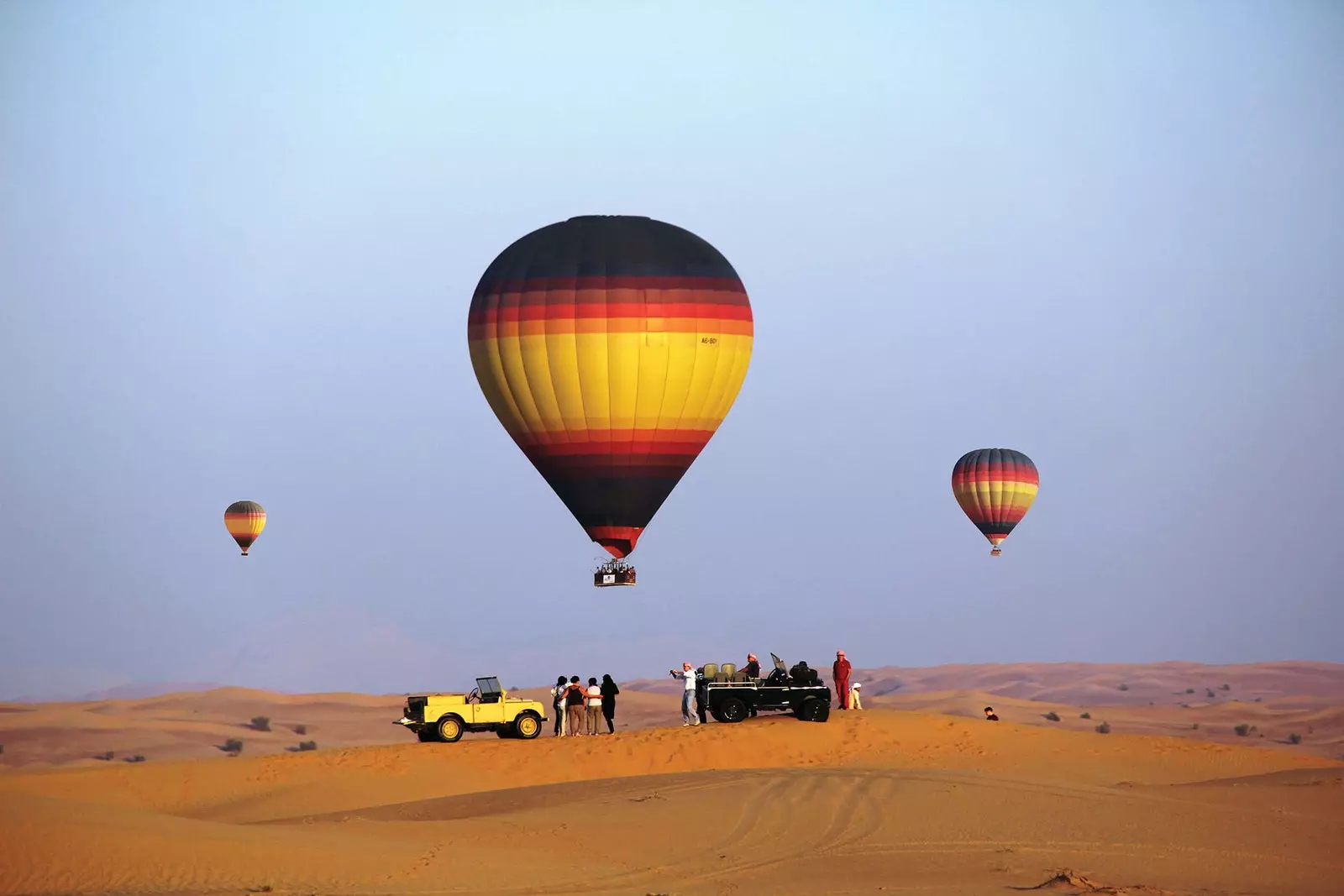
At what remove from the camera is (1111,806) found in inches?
1505

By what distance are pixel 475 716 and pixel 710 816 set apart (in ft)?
45.0

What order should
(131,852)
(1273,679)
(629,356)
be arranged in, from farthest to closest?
(1273,679) < (629,356) < (131,852)

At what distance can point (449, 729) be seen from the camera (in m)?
49.5

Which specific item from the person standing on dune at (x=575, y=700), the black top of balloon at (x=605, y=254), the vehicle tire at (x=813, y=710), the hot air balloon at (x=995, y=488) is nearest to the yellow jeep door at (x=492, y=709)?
the person standing on dune at (x=575, y=700)

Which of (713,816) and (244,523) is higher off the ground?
(244,523)

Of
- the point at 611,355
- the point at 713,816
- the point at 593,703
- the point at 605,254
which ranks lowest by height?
the point at 713,816

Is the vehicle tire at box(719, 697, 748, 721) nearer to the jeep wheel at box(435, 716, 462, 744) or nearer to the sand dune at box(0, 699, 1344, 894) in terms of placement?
the sand dune at box(0, 699, 1344, 894)

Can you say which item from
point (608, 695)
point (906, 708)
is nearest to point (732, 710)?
point (608, 695)

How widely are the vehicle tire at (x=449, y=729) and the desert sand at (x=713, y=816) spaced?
1.00 m

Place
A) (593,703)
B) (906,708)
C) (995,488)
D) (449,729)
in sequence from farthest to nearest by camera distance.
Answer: (906,708) < (995,488) < (593,703) < (449,729)

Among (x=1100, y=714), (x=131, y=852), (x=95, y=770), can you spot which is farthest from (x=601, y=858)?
(x=1100, y=714)

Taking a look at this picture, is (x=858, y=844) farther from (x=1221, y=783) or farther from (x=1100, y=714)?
(x=1100, y=714)

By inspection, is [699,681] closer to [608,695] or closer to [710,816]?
[608,695]

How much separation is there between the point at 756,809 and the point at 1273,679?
318 ft
